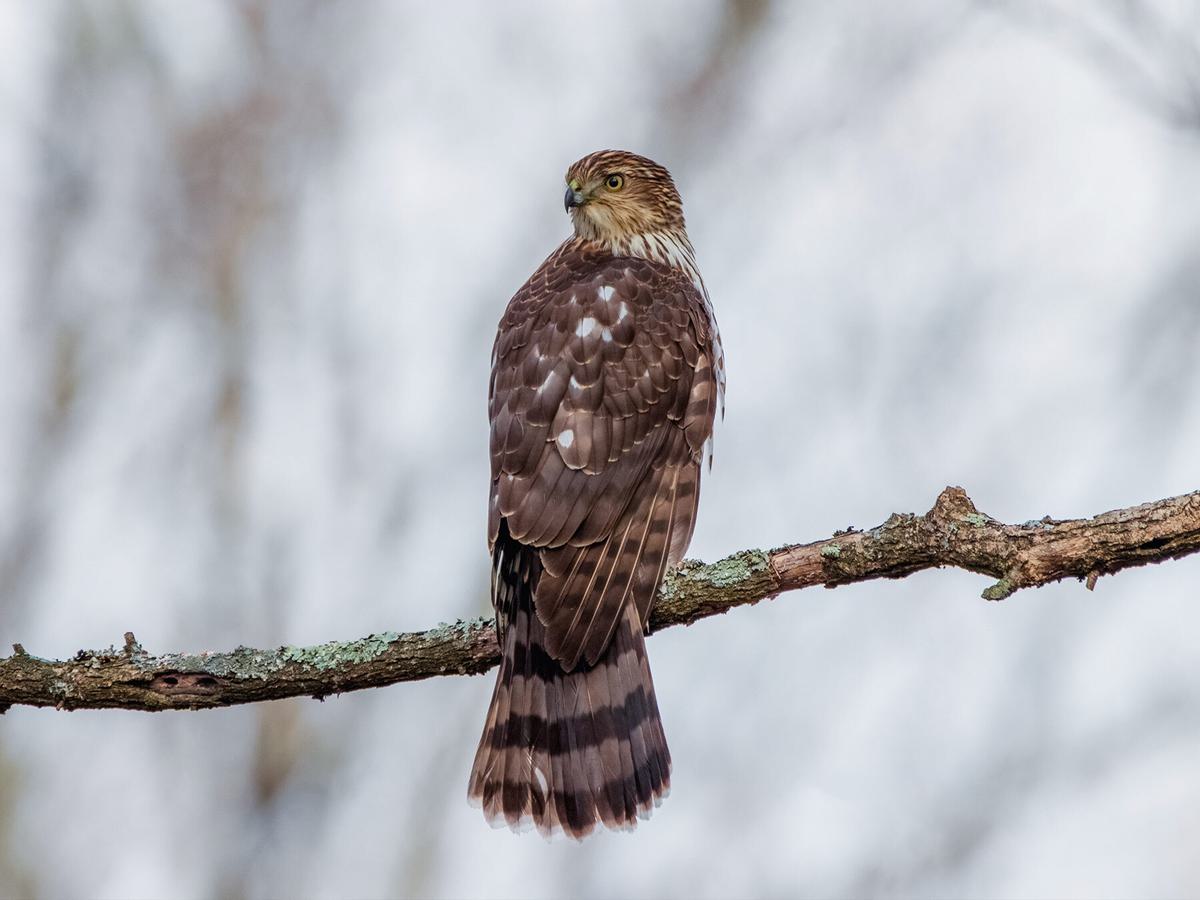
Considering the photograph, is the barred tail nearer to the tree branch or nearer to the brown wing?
the brown wing

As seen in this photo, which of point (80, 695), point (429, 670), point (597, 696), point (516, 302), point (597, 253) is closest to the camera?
point (80, 695)

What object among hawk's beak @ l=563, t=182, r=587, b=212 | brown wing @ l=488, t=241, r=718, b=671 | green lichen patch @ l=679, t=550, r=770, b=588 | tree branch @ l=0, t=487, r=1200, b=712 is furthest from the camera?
hawk's beak @ l=563, t=182, r=587, b=212

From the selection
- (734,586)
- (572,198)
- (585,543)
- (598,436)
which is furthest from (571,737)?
(572,198)

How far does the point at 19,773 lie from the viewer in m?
7.21

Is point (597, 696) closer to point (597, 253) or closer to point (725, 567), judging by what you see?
point (725, 567)

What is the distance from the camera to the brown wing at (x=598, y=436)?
439cm

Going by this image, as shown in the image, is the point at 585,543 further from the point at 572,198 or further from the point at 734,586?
the point at 572,198

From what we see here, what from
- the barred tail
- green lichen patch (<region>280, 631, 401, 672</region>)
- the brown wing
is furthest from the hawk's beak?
green lichen patch (<region>280, 631, 401, 672</region>)

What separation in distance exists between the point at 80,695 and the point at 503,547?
1.51 metres

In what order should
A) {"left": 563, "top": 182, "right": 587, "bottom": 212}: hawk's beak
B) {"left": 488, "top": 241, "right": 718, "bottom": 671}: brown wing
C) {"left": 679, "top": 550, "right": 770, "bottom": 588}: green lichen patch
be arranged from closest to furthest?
{"left": 679, "top": 550, "right": 770, "bottom": 588}: green lichen patch
{"left": 488, "top": 241, "right": 718, "bottom": 671}: brown wing
{"left": 563, "top": 182, "right": 587, "bottom": 212}: hawk's beak

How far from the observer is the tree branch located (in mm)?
3586

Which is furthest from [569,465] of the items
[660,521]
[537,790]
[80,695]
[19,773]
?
[19,773]

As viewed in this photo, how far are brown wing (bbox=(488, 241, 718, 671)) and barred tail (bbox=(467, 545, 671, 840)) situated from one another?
15 centimetres

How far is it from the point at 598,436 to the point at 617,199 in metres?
1.63
